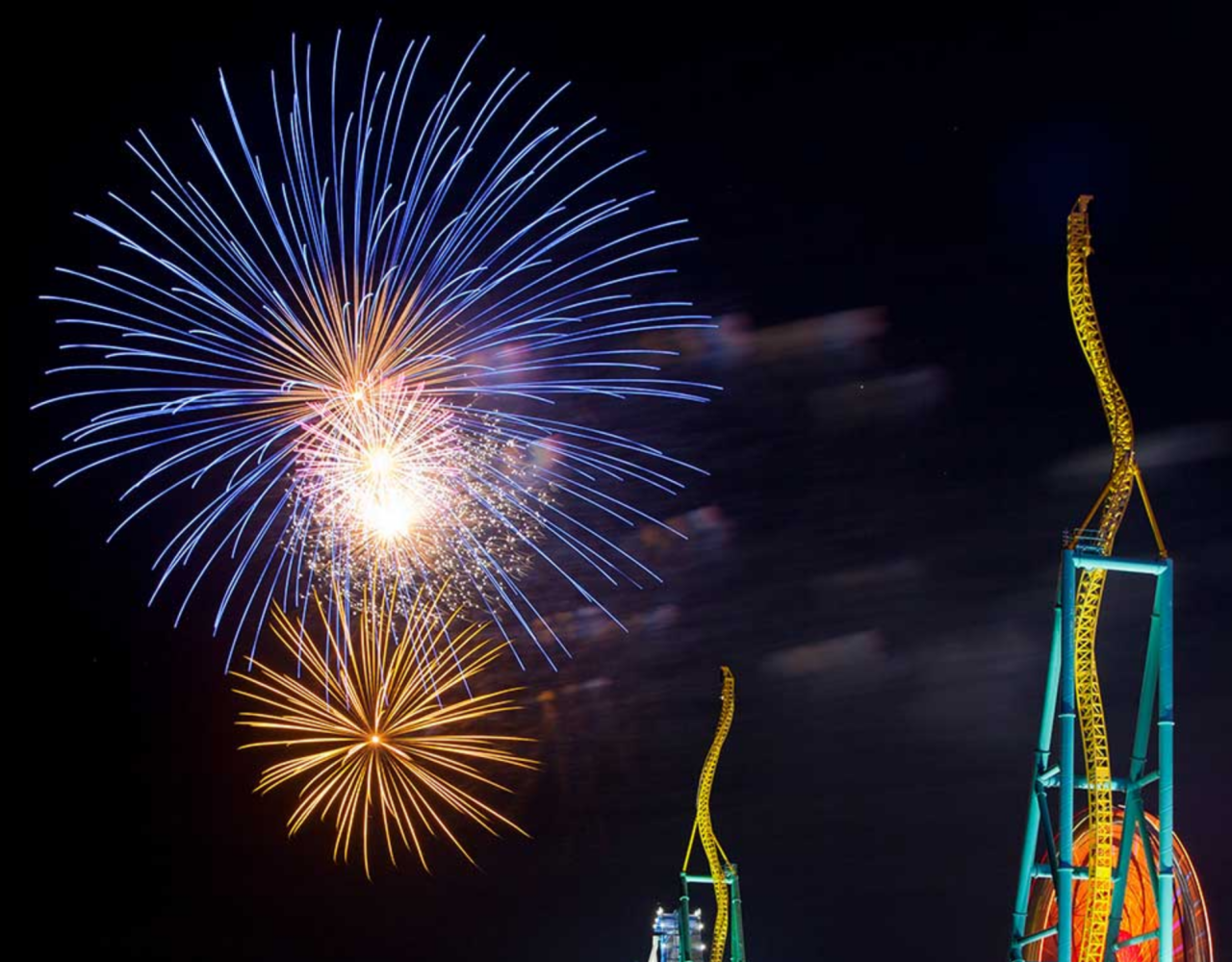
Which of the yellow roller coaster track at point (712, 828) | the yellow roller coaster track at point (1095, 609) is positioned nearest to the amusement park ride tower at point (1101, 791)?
the yellow roller coaster track at point (1095, 609)

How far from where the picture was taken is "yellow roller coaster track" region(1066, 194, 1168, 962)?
22.6m

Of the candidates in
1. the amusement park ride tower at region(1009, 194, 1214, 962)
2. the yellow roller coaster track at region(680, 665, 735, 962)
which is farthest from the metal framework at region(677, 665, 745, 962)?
the amusement park ride tower at region(1009, 194, 1214, 962)

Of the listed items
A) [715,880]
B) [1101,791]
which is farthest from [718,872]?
[1101,791]

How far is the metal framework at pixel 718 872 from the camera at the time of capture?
100 feet

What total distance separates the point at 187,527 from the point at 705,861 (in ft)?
45.9

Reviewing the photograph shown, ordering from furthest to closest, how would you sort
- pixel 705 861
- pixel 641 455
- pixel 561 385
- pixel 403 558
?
1. pixel 705 861
2. pixel 641 455
3. pixel 561 385
4. pixel 403 558

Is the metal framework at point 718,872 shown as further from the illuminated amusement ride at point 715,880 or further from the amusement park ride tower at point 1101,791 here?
the amusement park ride tower at point 1101,791

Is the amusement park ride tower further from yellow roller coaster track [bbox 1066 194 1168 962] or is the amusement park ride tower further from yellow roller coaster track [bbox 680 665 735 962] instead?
yellow roller coaster track [bbox 680 665 735 962]

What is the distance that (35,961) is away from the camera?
34500 millimetres

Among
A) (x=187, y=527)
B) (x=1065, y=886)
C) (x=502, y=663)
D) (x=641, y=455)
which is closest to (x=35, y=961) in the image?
(x=187, y=527)

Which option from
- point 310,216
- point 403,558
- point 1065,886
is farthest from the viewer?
point 403,558

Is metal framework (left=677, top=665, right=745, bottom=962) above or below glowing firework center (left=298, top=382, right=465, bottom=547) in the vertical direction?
below

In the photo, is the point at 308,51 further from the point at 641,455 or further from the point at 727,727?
the point at 727,727

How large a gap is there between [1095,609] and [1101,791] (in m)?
2.99
